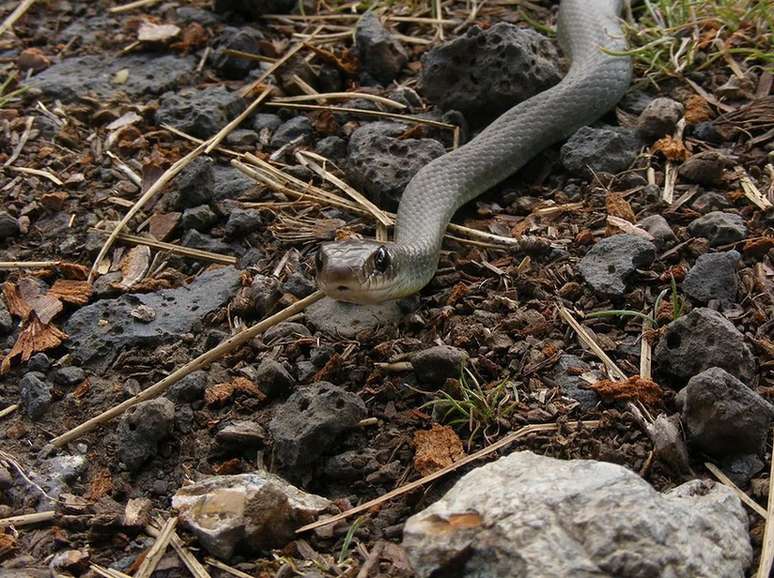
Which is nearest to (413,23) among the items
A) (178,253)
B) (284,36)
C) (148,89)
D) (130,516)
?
(284,36)

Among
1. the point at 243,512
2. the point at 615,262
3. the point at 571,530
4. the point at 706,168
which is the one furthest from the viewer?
the point at 706,168

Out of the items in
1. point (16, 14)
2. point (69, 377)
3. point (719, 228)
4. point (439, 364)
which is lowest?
point (69, 377)

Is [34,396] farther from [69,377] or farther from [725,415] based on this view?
[725,415]

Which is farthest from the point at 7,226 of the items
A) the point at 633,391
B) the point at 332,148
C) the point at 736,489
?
the point at 736,489

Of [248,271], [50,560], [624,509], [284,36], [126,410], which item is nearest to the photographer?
[624,509]

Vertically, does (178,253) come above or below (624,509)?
below

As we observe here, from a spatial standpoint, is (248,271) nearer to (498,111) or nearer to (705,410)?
(498,111)

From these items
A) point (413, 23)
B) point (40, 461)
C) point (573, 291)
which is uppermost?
point (413, 23)
